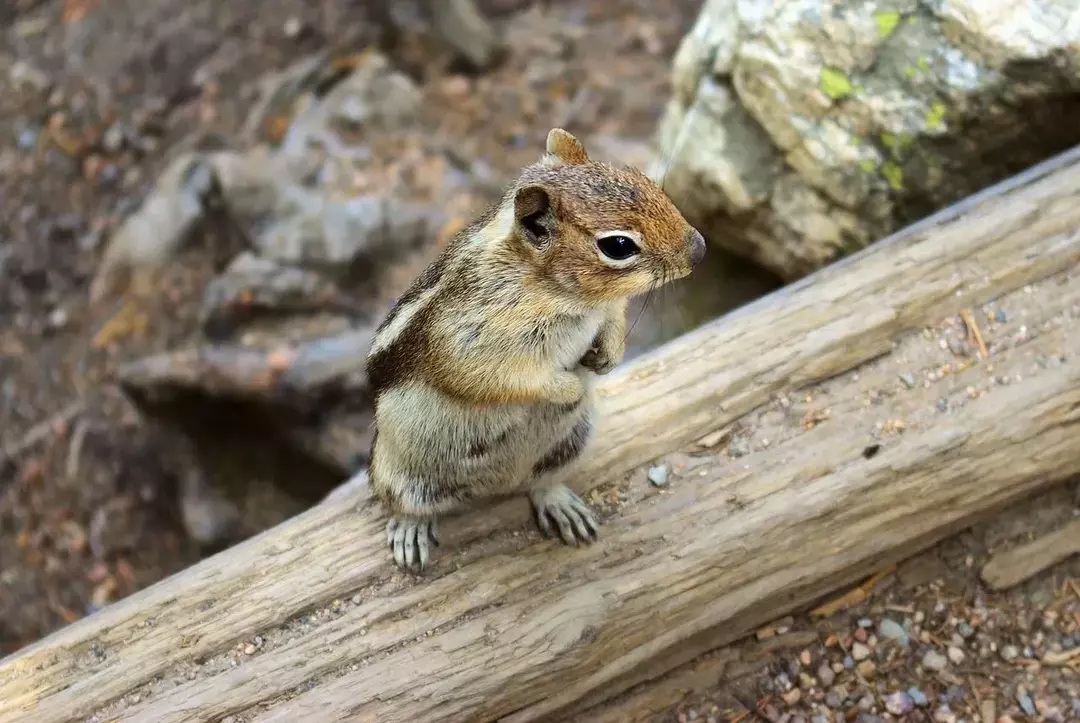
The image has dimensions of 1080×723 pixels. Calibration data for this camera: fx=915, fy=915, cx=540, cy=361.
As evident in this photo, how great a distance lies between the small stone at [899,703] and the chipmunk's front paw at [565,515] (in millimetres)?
913

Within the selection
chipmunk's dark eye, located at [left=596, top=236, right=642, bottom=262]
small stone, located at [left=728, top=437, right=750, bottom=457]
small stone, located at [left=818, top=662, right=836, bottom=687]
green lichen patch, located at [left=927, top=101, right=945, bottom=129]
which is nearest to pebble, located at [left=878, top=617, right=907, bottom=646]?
small stone, located at [left=818, top=662, right=836, bottom=687]

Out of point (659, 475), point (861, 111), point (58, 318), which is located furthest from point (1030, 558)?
point (58, 318)

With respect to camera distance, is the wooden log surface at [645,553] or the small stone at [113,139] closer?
the wooden log surface at [645,553]

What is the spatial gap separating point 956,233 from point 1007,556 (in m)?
0.96

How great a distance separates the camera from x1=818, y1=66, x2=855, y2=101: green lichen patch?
3.16 meters

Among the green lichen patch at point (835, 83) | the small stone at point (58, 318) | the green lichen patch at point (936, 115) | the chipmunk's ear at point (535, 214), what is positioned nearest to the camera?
the chipmunk's ear at point (535, 214)

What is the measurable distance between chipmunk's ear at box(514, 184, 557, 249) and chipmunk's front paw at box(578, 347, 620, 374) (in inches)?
15.5

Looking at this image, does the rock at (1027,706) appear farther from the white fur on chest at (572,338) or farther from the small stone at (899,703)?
the white fur on chest at (572,338)

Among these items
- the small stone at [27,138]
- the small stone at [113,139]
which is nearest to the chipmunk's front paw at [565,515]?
the small stone at [113,139]

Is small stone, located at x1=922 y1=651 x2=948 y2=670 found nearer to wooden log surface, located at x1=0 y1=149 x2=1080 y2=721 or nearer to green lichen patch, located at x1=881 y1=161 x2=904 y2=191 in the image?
wooden log surface, located at x1=0 y1=149 x2=1080 y2=721

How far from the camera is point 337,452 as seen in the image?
3949mm

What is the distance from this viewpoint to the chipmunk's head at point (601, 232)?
1.99m

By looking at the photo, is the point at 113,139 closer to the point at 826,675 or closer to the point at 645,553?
the point at 645,553

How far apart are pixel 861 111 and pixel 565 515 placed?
1.78m
